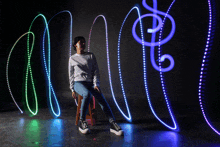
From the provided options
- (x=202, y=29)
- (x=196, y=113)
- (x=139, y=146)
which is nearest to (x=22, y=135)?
(x=139, y=146)

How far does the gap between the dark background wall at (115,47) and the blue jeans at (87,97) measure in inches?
99.8

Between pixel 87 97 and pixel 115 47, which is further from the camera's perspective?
pixel 115 47

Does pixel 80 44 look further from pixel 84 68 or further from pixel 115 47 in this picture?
pixel 115 47

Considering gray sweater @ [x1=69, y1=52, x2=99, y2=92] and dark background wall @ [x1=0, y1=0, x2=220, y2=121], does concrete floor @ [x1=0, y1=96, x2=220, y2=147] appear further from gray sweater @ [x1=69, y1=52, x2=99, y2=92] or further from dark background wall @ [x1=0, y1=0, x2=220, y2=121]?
dark background wall @ [x1=0, y1=0, x2=220, y2=121]

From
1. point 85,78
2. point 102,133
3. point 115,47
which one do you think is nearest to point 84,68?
point 85,78

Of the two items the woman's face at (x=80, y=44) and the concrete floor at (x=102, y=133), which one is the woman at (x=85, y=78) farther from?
the concrete floor at (x=102, y=133)

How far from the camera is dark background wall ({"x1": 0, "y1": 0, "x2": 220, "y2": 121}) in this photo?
493cm

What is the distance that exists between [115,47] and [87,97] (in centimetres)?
294

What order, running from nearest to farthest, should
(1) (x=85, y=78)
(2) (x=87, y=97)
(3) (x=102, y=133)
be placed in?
(3) (x=102, y=133) → (2) (x=87, y=97) → (1) (x=85, y=78)

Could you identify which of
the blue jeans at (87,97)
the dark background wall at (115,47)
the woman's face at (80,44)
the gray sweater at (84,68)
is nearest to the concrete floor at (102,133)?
the blue jeans at (87,97)

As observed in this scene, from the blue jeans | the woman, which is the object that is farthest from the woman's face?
the blue jeans

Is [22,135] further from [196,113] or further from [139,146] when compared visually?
[196,113]

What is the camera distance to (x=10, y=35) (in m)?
5.15

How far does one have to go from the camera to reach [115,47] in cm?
557
